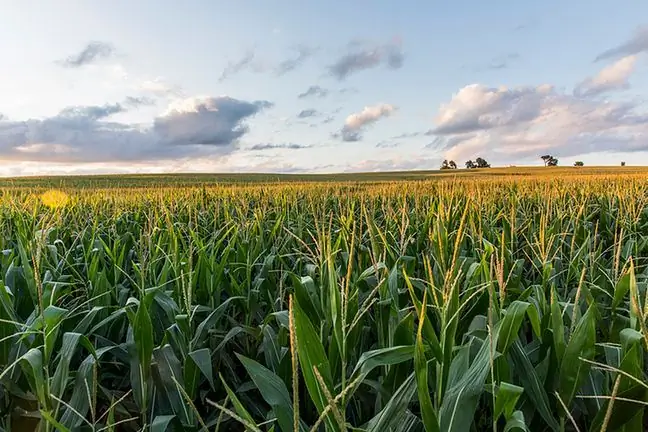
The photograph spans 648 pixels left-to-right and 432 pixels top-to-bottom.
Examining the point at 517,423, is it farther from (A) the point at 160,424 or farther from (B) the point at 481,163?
(B) the point at 481,163

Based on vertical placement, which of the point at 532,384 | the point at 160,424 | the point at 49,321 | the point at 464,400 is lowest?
the point at 160,424

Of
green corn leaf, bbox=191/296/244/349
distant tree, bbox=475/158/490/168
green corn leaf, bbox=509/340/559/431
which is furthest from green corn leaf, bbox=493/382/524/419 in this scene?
distant tree, bbox=475/158/490/168

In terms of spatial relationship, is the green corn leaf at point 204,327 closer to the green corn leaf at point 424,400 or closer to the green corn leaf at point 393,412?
the green corn leaf at point 393,412

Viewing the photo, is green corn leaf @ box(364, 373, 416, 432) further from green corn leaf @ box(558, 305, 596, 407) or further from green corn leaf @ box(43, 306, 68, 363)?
green corn leaf @ box(43, 306, 68, 363)

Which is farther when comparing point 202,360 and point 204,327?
point 204,327

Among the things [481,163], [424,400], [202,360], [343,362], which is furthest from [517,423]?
[481,163]

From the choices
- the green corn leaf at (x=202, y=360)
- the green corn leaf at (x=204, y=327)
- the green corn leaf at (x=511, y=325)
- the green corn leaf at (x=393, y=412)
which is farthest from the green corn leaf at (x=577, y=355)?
the green corn leaf at (x=204, y=327)

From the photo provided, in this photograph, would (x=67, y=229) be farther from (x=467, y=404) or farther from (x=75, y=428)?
(x=467, y=404)

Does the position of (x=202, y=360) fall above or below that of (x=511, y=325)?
below

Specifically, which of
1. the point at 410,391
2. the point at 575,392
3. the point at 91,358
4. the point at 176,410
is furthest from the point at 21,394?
the point at 575,392

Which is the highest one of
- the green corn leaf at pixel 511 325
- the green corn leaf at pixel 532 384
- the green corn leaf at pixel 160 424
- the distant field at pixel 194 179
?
the distant field at pixel 194 179

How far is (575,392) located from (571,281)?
2371mm

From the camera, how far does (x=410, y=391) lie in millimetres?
1464

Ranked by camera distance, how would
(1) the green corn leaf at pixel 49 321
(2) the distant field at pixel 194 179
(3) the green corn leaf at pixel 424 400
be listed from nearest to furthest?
(3) the green corn leaf at pixel 424 400 < (1) the green corn leaf at pixel 49 321 < (2) the distant field at pixel 194 179
